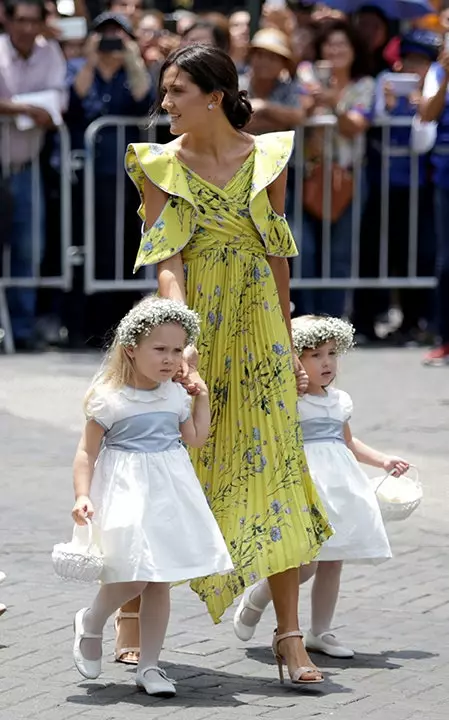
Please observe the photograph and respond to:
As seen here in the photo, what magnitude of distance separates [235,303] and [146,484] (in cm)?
66

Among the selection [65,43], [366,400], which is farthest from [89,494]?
[65,43]

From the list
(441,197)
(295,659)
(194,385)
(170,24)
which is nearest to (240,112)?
(194,385)

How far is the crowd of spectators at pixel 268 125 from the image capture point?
12.2 m

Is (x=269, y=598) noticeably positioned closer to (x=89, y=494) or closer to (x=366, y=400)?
(x=89, y=494)

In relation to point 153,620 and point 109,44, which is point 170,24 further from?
point 153,620

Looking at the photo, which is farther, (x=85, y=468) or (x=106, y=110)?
(x=106, y=110)

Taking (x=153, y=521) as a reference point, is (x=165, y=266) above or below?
above

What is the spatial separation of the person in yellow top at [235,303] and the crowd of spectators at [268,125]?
634 centimetres

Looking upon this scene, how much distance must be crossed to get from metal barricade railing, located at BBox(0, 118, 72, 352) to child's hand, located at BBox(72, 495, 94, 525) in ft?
24.1

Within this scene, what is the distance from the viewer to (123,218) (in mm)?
12484

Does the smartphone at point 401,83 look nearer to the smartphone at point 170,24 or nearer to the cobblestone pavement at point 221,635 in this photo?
the cobblestone pavement at point 221,635

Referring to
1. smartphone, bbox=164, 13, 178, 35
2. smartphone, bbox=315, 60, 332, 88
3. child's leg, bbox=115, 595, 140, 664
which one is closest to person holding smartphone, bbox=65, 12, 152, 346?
smartphone, bbox=315, 60, 332, 88

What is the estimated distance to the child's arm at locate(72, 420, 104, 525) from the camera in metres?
4.90

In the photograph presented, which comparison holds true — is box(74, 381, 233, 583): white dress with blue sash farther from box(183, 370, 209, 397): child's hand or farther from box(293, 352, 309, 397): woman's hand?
box(293, 352, 309, 397): woman's hand
